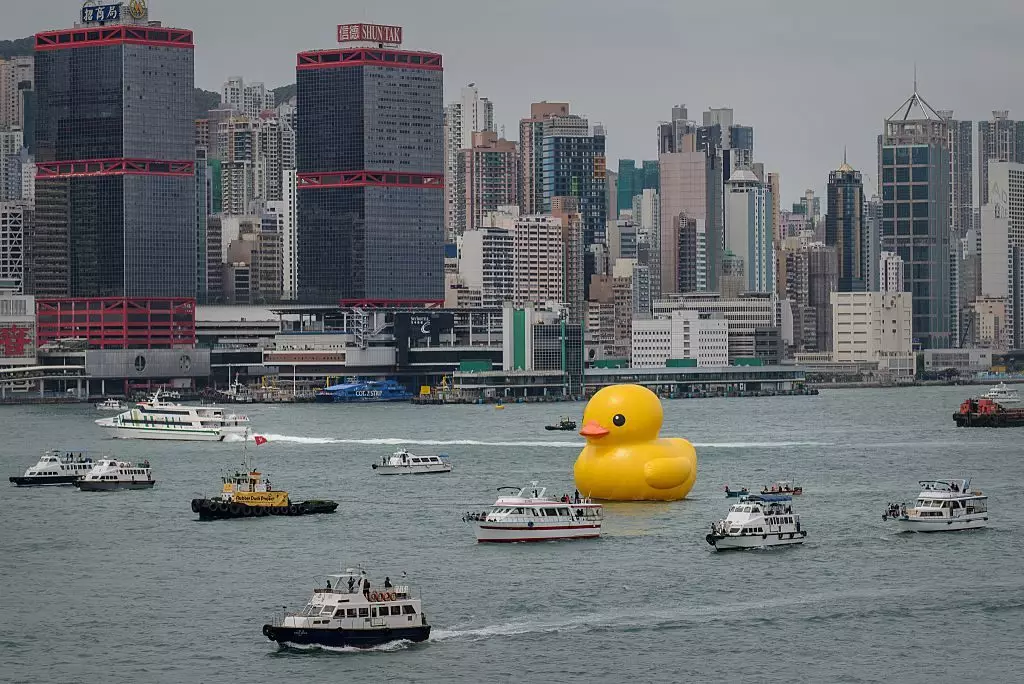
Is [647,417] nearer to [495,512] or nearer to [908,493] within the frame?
[495,512]

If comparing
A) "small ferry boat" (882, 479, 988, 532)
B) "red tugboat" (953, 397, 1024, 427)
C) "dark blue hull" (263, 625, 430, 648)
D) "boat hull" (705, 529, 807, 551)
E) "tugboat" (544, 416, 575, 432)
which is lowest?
"dark blue hull" (263, 625, 430, 648)

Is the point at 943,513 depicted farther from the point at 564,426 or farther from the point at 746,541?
the point at 564,426

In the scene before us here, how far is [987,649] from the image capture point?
180 feet

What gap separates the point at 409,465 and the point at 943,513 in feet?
111

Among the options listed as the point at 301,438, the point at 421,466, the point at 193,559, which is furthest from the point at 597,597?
the point at 301,438

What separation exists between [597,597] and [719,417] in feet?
355

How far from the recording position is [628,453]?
254ft

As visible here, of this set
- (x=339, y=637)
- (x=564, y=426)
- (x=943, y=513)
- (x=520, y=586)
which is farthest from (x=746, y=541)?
(x=564, y=426)

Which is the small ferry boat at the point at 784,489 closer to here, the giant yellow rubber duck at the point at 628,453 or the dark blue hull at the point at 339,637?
the giant yellow rubber duck at the point at 628,453

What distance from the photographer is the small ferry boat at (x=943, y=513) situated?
74.9m

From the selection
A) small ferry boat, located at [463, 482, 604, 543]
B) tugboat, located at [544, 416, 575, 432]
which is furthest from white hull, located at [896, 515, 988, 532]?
tugboat, located at [544, 416, 575, 432]

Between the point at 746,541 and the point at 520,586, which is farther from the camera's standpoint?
the point at 746,541

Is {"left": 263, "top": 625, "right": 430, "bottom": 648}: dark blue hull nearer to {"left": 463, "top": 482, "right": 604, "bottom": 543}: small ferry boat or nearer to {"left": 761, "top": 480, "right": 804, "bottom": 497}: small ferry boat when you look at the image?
{"left": 463, "top": 482, "right": 604, "bottom": 543}: small ferry boat

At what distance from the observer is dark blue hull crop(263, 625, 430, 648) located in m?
53.8
